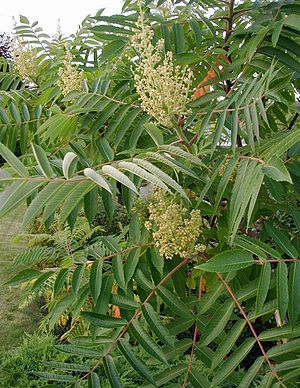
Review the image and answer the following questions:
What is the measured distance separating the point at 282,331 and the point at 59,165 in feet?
2.45

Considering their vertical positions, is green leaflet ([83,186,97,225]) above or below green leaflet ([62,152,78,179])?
below

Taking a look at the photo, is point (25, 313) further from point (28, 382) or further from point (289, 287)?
point (289, 287)

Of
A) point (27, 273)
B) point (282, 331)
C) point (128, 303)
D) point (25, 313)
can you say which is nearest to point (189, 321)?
point (128, 303)

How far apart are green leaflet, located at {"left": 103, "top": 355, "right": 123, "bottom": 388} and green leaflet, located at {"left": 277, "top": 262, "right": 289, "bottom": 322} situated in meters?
0.49

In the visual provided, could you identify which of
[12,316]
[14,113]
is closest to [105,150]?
[14,113]

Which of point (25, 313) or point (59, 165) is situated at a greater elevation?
point (59, 165)

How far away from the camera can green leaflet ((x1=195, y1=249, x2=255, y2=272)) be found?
112 centimetres

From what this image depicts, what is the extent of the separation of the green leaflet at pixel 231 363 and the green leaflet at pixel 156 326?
0.52 feet

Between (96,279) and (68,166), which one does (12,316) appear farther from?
(68,166)

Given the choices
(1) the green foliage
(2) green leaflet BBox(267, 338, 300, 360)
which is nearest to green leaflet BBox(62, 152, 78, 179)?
(1) the green foliage

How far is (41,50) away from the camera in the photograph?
8.28 feet

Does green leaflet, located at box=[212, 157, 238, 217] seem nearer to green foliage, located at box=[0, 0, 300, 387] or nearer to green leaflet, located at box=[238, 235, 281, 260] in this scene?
green foliage, located at box=[0, 0, 300, 387]

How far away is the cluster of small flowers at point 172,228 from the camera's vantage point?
1.36 m

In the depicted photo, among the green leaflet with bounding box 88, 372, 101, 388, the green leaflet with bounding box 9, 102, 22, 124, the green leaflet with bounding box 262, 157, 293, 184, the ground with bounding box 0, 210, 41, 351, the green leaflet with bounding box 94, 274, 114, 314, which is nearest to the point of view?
the green leaflet with bounding box 262, 157, 293, 184
